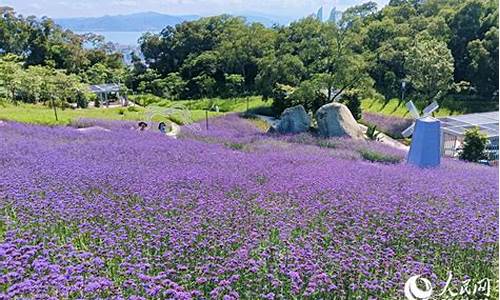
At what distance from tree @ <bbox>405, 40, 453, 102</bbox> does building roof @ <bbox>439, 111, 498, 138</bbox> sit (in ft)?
16.8

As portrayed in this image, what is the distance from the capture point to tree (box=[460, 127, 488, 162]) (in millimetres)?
18047

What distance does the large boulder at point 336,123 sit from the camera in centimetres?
1922

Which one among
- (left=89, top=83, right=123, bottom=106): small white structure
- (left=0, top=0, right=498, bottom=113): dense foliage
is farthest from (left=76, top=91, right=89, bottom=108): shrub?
(left=89, top=83, right=123, bottom=106): small white structure

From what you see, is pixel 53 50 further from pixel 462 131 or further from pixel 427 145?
pixel 427 145

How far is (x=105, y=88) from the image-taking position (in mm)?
40781

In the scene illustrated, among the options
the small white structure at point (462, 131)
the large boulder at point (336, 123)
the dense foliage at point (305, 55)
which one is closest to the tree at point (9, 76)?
the dense foliage at point (305, 55)

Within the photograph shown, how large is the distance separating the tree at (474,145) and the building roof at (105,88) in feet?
94.1

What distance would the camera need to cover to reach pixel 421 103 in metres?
29.6

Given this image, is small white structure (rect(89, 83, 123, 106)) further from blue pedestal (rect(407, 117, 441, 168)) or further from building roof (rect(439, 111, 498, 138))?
blue pedestal (rect(407, 117, 441, 168))

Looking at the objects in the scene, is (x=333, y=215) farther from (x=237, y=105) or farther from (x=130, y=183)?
(x=237, y=105)

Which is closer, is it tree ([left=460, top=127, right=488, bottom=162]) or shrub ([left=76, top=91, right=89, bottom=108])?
tree ([left=460, top=127, right=488, bottom=162])

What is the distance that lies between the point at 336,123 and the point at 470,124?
631cm

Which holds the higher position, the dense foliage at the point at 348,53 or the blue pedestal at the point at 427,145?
the dense foliage at the point at 348,53

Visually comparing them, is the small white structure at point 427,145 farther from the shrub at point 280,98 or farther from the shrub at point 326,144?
the shrub at point 280,98
